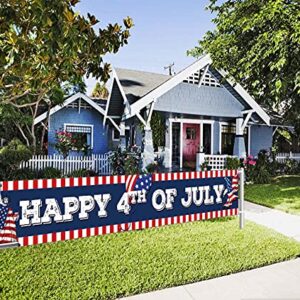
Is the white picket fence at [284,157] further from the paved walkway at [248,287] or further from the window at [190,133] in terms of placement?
the paved walkway at [248,287]

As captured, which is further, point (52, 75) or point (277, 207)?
point (277, 207)

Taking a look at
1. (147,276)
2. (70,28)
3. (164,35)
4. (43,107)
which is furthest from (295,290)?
(43,107)

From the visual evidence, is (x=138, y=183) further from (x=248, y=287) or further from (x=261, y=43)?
(x=261, y=43)

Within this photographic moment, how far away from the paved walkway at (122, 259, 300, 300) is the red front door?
10998 millimetres

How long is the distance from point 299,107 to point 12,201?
42.4 feet

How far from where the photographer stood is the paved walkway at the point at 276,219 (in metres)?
6.32

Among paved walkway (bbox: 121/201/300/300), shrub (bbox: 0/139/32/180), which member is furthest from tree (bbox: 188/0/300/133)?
shrub (bbox: 0/139/32/180)

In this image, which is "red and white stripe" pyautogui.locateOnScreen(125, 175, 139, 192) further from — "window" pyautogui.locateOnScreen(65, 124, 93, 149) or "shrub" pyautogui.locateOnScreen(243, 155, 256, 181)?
"window" pyautogui.locateOnScreen(65, 124, 93, 149)

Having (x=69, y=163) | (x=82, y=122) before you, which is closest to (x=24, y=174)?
(x=69, y=163)

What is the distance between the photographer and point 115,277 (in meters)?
3.99

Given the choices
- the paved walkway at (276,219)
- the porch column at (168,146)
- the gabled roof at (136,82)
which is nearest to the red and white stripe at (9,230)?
the paved walkway at (276,219)

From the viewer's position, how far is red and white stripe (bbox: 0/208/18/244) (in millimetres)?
3674

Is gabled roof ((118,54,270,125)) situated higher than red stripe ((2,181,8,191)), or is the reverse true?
gabled roof ((118,54,270,125))

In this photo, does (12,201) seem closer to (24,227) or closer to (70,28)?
(24,227)
